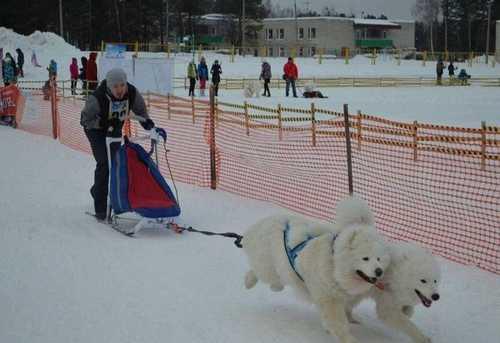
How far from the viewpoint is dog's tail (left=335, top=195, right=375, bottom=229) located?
421cm

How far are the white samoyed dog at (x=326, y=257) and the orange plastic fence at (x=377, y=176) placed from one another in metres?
2.19

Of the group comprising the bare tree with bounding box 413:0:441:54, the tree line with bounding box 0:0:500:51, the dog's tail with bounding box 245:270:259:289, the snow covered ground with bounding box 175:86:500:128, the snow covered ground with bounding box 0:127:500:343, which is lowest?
the snow covered ground with bounding box 0:127:500:343

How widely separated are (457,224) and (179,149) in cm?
762

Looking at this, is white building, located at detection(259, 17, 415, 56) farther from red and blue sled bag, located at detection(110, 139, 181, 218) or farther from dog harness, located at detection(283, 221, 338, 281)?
dog harness, located at detection(283, 221, 338, 281)

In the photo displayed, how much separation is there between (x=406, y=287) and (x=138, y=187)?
12.3ft

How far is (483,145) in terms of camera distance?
11.0 m

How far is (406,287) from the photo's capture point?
3.92 m

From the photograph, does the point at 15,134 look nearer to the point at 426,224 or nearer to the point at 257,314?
the point at 426,224

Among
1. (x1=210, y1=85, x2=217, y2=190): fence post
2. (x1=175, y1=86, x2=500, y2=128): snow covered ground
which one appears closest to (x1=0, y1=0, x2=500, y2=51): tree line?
(x1=175, y1=86, x2=500, y2=128): snow covered ground

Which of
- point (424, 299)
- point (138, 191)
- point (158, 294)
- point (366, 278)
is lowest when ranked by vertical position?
point (158, 294)

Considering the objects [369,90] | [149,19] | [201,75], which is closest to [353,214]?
[201,75]

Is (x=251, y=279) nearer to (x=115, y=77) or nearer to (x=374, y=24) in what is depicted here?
(x=115, y=77)

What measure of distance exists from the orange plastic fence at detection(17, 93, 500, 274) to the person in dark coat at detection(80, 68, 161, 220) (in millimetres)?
2165

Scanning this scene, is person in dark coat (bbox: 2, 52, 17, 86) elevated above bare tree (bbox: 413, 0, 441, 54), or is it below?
below
